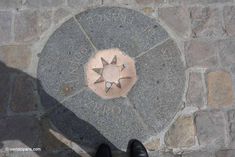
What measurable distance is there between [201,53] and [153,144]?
108 cm

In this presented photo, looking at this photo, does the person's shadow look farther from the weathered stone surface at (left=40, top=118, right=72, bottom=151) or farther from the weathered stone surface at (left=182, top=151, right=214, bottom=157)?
the weathered stone surface at (left=182, top=151, right=214, bottom=157)

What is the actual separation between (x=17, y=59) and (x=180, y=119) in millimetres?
1779

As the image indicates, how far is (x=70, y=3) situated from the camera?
4375 mm

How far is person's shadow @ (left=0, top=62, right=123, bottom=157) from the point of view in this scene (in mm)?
3947

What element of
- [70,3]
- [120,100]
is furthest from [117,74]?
[70,3]

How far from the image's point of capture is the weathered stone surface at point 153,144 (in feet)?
12.9

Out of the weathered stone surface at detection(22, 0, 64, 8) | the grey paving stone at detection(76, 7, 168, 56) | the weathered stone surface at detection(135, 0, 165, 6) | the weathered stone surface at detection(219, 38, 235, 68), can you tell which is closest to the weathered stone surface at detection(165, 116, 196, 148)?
the weathered stone surface at detection(219, 38, 235, 68)

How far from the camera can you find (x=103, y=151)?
3822 millimetres

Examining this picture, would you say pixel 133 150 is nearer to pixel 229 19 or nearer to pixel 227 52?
pixel 227 52

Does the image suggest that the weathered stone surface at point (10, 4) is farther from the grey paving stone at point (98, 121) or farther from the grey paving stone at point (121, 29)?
the grey paving stone at point (98, 121)

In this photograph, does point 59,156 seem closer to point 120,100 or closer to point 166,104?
point 120,100

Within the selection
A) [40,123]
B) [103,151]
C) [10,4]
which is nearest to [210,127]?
[103,151]

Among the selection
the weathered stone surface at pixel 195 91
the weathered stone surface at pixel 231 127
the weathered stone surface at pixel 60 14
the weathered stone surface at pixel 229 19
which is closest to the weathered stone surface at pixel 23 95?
the weathered stone surface at pixel 60 14

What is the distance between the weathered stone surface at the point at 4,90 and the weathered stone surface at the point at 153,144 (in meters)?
1.46
